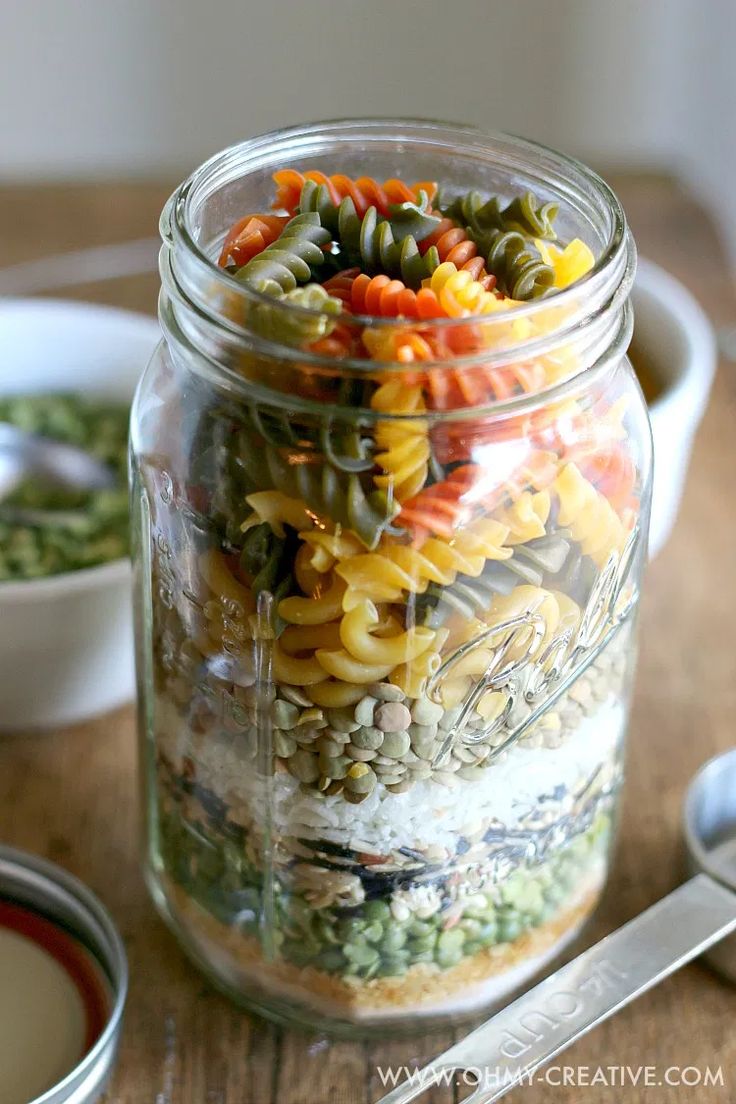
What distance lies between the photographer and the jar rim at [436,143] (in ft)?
1.47

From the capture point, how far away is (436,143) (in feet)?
1.93

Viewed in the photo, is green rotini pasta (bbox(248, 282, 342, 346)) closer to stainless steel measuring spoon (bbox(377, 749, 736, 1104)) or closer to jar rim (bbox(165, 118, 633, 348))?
jar rim (bbox(165, 118, 633, 348))

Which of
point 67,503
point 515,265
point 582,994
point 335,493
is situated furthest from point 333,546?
point 67,503

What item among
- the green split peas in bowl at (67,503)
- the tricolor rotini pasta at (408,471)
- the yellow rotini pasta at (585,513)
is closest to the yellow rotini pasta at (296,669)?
the tricolor rotini pasta at (408,471)

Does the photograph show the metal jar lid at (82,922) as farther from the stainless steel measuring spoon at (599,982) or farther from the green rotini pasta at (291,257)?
the green rotini pasta at (291,257)

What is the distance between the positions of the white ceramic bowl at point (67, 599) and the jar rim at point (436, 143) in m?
0.21

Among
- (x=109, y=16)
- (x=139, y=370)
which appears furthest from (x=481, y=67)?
(x=139, y=370)

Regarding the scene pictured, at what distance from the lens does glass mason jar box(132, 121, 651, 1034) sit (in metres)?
0.46

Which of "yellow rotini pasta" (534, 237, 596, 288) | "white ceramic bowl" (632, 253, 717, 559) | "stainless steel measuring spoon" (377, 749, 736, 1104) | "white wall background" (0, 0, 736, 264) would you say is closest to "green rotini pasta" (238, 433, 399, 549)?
"yellow rotini pasta" (534, 237, 596, 288)

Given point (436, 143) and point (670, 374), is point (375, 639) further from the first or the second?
point (670, 374)

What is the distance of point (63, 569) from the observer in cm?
74

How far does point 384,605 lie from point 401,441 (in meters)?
0.06

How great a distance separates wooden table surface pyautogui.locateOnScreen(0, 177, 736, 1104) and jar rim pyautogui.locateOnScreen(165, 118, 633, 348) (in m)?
0.32

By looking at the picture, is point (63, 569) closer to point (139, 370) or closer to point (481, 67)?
point (139, 370)
